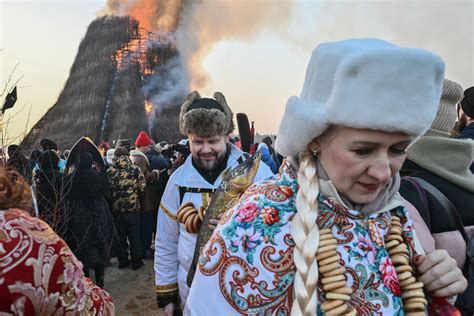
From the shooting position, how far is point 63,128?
108 feet

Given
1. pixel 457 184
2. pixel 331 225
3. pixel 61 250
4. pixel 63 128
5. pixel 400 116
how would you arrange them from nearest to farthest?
pixel 400 116 < pixel 331 225 < pixel 61 250 < pixel 457 184 < pixel 63 128

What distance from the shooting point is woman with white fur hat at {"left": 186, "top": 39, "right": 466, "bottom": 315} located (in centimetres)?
105

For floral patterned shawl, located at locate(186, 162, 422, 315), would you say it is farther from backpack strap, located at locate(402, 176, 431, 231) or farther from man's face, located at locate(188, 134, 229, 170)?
man's face, located at locate(188, 134, 229, 170)

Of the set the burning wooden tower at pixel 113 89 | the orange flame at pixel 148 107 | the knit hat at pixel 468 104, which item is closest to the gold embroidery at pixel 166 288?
the knit hat at pixel 468 104

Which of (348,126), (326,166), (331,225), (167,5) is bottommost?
(331,225)

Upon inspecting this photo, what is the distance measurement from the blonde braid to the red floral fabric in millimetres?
826

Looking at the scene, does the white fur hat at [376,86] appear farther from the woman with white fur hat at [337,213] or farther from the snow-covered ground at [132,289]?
the snow-covered ground at [132,289]

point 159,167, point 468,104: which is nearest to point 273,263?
point 468,104

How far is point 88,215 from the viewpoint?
508 cm

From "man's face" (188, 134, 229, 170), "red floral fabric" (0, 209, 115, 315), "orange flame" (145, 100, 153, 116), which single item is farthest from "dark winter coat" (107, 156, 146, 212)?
"orange flame" (145, 100, 153, 116)

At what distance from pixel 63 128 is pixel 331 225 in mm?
35947

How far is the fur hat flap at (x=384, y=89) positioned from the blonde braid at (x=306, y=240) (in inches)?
8.7

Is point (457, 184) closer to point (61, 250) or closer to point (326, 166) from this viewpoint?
point (326, 166)

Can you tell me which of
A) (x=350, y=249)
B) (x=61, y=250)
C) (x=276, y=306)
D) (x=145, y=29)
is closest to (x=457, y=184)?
(x=350, y=249)
